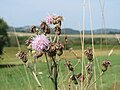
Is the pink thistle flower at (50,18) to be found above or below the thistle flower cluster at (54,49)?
above

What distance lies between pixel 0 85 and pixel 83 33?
7.10 m

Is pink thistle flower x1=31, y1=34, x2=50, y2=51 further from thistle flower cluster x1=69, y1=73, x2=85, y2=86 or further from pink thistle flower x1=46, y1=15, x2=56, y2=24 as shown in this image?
thistle flower cluster x1=69, y1=73, x2=85, y2=86

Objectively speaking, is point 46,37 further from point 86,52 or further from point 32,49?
point 86,52

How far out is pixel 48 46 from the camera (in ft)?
5.16

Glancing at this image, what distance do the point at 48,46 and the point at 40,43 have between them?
4 centimetres

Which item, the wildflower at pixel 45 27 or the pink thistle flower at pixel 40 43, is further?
the wildflower at pixel 45 27

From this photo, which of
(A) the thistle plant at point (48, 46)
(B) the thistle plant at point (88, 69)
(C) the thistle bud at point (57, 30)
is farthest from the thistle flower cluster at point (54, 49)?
(B) the thistle plant at point (88, 69)

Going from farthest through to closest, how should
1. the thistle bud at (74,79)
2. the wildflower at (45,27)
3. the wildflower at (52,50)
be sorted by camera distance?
the thistle bud at (74,79) → the wildflower at (45,27) → the wildflower at (52,50)

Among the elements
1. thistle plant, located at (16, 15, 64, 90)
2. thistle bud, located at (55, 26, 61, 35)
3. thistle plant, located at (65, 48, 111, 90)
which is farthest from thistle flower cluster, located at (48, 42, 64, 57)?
thistle plant, located at (65, 48, 111, 90)

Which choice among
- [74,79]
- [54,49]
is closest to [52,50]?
[54,49]

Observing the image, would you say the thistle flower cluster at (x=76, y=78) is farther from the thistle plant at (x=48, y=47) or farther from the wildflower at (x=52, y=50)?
the wildflower at (x=52, y=50)

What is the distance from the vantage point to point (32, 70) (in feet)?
5.54

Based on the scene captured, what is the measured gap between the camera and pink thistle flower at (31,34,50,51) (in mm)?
1573

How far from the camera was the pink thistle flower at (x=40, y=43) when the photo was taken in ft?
5.16
